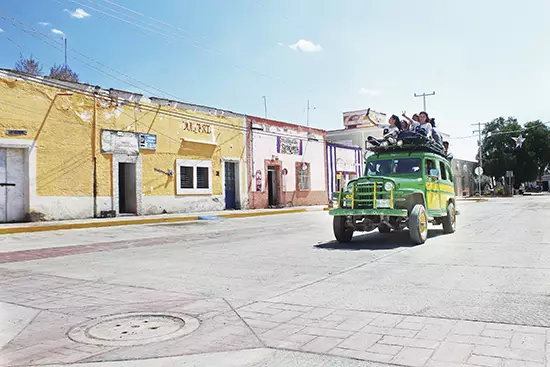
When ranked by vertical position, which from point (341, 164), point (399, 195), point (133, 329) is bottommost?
point (133, 329)

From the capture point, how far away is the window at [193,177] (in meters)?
23.8

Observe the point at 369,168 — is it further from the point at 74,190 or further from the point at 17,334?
the point at 74,190

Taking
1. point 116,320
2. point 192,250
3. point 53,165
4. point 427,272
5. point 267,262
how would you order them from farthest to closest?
point 53,165 < point 192,250 < point 267,262 < point 427,272 < point 116,320

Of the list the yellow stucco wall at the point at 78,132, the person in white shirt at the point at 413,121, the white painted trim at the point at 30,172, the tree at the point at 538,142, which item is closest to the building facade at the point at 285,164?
the yellow stucco wall at the point at 78,132

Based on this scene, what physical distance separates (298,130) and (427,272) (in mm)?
25917

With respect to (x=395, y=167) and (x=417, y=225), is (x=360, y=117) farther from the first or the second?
(x=417, y=225)

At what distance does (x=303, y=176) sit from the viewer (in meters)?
33.0

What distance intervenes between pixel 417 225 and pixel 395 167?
2160 mm

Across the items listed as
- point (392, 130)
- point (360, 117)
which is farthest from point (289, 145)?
point (360, 117)

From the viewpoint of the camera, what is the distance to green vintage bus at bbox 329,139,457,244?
34.6 ft

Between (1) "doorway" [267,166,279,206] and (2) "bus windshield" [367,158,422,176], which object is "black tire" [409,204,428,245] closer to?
(2) "bus windshield" [367,158,422,176]

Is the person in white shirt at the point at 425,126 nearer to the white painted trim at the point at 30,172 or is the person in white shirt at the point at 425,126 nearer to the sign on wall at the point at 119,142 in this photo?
the sign on wall at the point at 119,142

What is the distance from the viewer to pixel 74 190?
19.1 meters

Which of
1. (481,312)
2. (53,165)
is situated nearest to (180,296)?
(481,312)
